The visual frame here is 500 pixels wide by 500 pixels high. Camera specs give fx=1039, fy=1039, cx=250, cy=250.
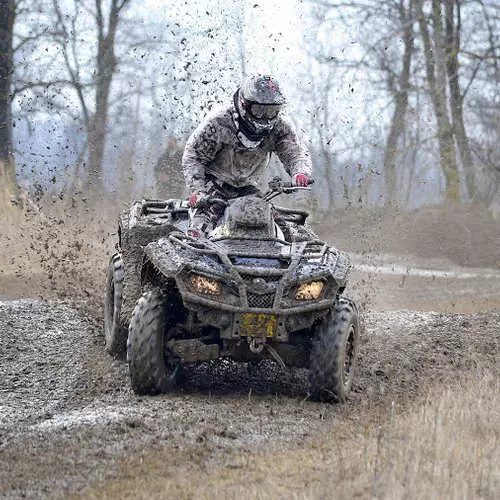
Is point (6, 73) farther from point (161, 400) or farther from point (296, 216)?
point (161, 400)

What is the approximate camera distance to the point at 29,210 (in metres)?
18.0

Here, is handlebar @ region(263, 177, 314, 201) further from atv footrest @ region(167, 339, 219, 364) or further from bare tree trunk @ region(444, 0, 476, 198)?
bare tree trunk @ region(444, 0, 476, 198)

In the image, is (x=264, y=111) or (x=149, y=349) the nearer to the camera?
(x=149, y=349)

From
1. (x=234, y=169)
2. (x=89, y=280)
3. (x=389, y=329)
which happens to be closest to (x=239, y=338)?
(x=234, y=169)

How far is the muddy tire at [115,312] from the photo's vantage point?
10164mm

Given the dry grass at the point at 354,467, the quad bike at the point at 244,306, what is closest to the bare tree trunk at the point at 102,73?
the quad bike at the point at 244,306

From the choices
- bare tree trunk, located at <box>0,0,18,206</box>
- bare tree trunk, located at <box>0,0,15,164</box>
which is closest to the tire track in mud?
bare tree trunk, located at <box>0,0,18,206</box>

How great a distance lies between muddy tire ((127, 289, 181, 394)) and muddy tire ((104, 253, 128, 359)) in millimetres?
2029

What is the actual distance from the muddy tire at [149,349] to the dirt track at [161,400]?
14 cm

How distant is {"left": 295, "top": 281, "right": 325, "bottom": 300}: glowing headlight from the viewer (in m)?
7.97

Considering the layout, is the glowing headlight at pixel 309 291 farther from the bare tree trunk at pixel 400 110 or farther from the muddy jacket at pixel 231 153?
the bare tree trunk at pixel 400 110

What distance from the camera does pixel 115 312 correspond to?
1024 centimetres

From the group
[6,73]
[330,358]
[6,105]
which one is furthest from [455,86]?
[330,358]

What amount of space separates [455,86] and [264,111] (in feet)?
86.7
